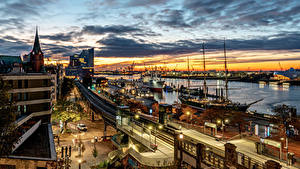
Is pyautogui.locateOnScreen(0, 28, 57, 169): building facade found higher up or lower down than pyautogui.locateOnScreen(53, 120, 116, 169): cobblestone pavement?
higher up

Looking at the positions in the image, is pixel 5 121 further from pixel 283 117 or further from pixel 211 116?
pixel 283 117

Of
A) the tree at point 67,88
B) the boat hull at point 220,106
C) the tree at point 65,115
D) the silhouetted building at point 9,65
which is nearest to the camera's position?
the silhouetted building at point 9,65

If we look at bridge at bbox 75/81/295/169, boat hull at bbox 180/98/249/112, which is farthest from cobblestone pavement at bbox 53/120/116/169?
boat hull at bbox 180/98/249/112

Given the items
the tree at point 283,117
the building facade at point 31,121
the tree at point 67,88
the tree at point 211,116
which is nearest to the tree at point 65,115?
the building facade at point 31,121

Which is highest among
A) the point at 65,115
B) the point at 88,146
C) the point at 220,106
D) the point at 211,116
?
the point at 211,116

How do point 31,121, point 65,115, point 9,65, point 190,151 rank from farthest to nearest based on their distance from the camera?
point 9,65, point 65,115, point 31,121, point 190,151

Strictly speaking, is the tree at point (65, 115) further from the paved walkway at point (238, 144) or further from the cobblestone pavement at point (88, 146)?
the paved walkway at point (238, 144)

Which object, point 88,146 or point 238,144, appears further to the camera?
point 88,146

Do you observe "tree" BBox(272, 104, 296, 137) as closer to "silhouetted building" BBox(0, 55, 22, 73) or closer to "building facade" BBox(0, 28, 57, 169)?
"building facade" BBox(0, 28, 57, 169)

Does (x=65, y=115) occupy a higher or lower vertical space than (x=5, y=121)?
lower

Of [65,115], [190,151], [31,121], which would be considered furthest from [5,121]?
[65,115]

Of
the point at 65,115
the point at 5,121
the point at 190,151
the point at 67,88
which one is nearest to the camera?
the point at 5,121

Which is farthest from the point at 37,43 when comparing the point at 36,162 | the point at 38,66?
the point at 36,162

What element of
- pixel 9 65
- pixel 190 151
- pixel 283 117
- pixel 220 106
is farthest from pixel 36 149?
pixel 220 106
